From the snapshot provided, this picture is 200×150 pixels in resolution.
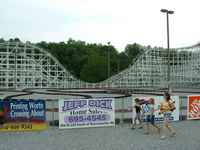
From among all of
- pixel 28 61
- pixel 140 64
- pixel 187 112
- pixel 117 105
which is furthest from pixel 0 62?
pixel 187 112

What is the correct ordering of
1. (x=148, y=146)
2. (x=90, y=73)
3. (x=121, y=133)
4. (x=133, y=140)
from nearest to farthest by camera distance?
(x=148, y=146)
(x=133, y=140)
(x=121, y=133)
(x=90, y=73)

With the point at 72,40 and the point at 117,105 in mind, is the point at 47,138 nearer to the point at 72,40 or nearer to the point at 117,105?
the point at 117,105

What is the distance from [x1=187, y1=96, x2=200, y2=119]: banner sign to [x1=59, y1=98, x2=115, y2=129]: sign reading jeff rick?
14.2ft

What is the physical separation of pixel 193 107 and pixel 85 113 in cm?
586

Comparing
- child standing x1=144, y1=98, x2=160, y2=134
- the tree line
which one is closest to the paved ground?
child standing x1=144, y1=98, x2=160, y2=134

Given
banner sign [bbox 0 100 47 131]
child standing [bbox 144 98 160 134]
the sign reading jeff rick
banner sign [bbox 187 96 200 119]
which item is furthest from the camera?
banner sign [bbox 187 96 200 119]

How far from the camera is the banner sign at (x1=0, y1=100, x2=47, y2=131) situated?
15.8 m

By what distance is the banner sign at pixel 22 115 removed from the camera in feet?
51.8

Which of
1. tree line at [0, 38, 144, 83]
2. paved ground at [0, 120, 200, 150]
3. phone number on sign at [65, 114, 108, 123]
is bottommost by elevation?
paved ground at [0, 120, 200, 150]

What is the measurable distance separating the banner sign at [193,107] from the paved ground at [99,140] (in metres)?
2.77

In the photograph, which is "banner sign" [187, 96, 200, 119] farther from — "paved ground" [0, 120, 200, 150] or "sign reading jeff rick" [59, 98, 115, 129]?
"sign reading jeff rick" [59, 98, 115, 129]

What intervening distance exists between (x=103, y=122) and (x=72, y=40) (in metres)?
128

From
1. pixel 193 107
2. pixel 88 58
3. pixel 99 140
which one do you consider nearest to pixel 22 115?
pixel 99 140

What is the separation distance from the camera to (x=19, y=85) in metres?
80.0
